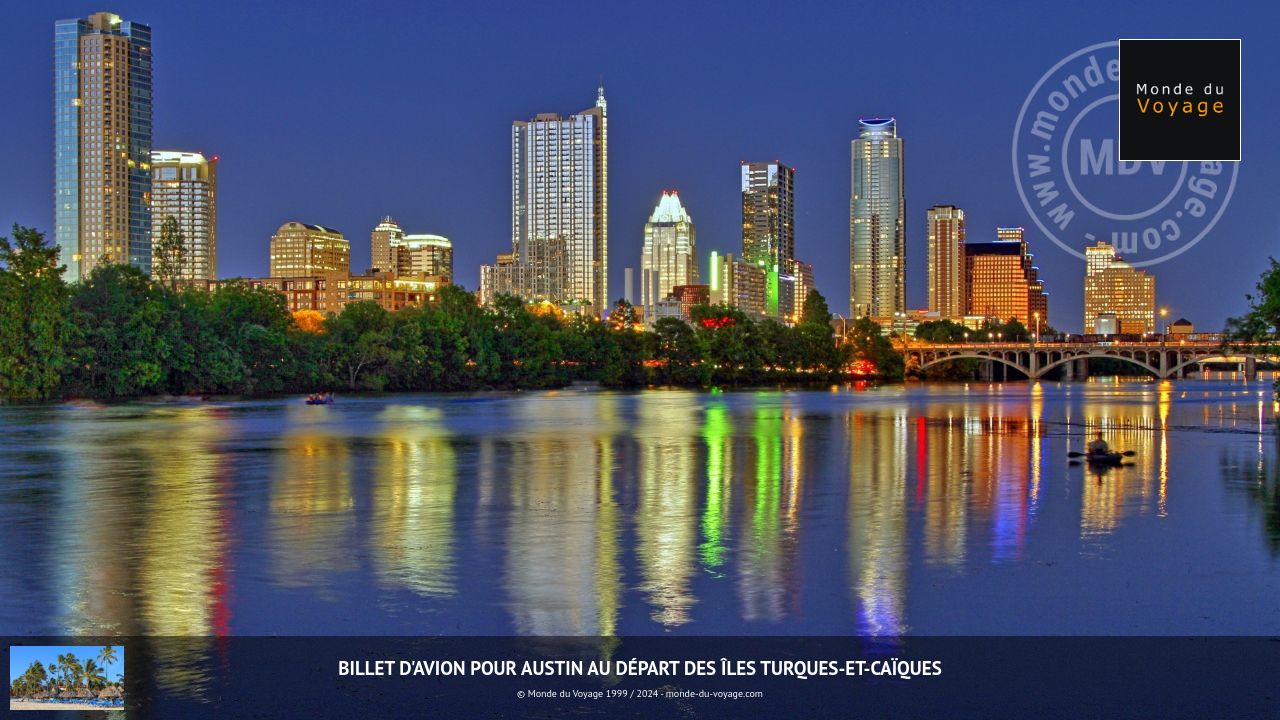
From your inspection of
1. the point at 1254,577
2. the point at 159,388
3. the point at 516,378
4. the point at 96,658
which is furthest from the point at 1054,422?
the point at 516,378

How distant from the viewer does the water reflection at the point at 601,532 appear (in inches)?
663

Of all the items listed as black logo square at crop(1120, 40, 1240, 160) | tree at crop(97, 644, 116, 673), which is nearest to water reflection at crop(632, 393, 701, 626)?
tree at crop(97, 644, 116, 673)

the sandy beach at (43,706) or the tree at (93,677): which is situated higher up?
the tree at (93,677)

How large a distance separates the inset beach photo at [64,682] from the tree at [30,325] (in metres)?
83.0

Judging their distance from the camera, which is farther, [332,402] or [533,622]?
[332,402]

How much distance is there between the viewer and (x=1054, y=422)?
66.1 meters

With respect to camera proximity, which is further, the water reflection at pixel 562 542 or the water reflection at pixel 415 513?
the water reflection at pixel 415 513

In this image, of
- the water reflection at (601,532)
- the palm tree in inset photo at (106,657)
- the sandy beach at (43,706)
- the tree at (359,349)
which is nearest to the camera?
the sandy beach at (43,706)

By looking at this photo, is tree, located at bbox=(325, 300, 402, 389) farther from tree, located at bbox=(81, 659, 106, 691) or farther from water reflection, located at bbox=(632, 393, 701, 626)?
tree, located at bbox=(81, 659, 106, 691)

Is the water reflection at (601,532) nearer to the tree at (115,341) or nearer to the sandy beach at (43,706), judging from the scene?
the sandy beach at (43,706)

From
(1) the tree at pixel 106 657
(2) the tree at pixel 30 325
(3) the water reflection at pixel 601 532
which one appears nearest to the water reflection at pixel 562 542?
(3) the water reflection at pixel 601 532

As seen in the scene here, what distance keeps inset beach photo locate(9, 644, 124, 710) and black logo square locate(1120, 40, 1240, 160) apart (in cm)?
3499

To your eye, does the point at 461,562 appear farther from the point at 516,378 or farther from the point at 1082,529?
the point at 516,378

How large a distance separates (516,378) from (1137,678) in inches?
5007
